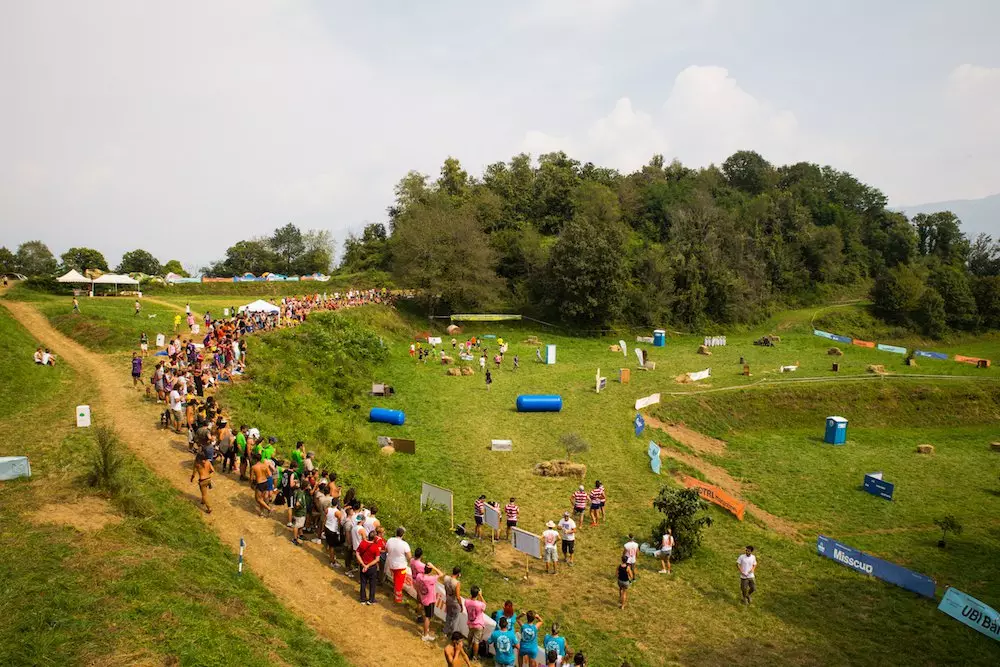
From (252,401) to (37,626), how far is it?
15943 millimetres

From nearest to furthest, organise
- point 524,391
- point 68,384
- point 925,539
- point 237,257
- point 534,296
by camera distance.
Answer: point 925,539 < point 68,384 < point 524,391 < point 534,296 < point 237,257

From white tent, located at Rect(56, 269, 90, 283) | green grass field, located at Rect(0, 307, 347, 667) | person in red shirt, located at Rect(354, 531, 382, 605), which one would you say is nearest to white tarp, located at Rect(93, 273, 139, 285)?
white tent, located at Rect(56, 269, 90, 283)

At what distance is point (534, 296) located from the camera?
6438 centimetres

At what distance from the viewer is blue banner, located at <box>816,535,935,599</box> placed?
17.5 m

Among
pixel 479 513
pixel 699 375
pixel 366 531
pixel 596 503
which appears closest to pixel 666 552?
pixel 596 503

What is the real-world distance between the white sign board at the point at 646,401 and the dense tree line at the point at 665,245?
2280 centimetres

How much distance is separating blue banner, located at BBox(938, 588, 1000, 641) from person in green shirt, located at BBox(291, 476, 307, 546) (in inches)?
708

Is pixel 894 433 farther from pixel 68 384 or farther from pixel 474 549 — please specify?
pixel 68 384

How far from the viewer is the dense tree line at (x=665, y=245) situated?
2255 inches

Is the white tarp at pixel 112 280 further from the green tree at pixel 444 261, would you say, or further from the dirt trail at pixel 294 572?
the dirt trail at pixel 294 572

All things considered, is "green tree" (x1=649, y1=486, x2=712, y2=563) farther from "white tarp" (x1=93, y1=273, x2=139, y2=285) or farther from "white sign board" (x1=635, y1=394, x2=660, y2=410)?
"white tarp" (x1=93, y1=273, x2=139, y2=285)

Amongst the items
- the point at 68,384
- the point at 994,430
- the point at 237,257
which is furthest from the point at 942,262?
the point at 237,257

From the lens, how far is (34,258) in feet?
301

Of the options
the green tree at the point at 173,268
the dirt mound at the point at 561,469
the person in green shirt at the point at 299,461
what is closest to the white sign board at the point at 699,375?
the dirt mound at the point at 561,469
